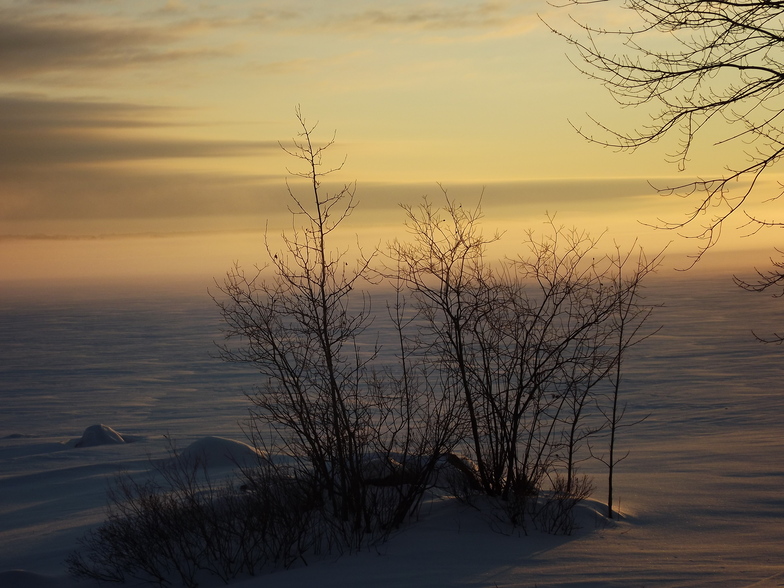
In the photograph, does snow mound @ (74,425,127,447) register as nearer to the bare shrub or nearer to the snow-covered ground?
the snow-covered ground

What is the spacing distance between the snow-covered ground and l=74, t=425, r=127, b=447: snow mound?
21 cm

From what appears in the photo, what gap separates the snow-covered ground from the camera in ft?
27.5

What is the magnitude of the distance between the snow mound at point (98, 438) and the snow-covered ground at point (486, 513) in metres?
0.21

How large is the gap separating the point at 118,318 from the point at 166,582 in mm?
131528

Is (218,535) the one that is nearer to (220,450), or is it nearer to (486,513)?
(486,513)

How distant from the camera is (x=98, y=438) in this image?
36.1 m

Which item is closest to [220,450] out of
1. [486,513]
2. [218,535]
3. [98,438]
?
[98,438]

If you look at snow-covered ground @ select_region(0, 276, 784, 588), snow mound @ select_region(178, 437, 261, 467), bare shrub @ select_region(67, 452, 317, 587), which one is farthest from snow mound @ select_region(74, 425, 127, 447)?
bare shrub @ select_region(67, 452, 317, 587)

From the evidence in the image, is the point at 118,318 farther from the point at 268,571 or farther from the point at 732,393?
the point at 268,571

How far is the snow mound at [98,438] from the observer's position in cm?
3581

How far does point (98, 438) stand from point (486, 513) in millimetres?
30465

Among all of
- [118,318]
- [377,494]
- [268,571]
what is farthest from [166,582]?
[118,318]

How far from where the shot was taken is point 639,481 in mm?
17859

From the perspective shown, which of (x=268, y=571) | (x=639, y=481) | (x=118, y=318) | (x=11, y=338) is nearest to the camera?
(x=268, y=571)
